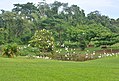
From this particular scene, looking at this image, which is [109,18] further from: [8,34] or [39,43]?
[39,43]

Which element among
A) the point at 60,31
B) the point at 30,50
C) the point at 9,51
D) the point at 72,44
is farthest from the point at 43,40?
the point at 60,31

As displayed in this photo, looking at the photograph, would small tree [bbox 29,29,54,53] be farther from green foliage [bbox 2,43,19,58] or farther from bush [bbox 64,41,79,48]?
green foliage [bbox 2,43,19,58]

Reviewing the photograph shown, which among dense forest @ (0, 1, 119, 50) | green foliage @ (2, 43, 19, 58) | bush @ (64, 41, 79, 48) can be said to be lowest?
green foliage @ (2, 43, 19, 58)

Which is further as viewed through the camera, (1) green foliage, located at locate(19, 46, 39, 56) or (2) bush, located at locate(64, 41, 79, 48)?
(2) bush, located at locate(64, 41, 79, 48)

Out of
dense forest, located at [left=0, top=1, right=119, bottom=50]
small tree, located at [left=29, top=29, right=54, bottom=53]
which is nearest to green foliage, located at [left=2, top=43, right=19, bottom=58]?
small tree, located at [left=29, top=29, right=54, bottom=53]

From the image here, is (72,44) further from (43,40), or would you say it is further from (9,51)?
(9,51)

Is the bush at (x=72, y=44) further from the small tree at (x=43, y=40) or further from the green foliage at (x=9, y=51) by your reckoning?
the green foliage at (x=9, y=51)

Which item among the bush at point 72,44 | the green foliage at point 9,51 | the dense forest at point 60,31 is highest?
the dense forest at point 60,31

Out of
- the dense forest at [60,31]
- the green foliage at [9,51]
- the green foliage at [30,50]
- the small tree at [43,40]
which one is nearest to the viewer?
the green foliage at [9,51]

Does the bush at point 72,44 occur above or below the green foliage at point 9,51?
above

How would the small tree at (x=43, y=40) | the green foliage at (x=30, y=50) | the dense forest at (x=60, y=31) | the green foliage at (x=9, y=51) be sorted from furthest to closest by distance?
1. the dense forest at (x=60, y=31)
2. the green foliage at (x=30, y=50)
3. the small tree at (x=43, y=40)
4. the green foliage at (x=9, y=51)

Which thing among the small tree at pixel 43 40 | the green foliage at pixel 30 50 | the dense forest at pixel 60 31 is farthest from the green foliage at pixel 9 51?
the dense forest at pixel 60 31

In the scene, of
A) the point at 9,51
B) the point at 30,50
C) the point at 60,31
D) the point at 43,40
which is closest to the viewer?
the point at 9,51

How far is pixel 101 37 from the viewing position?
4578 cm
